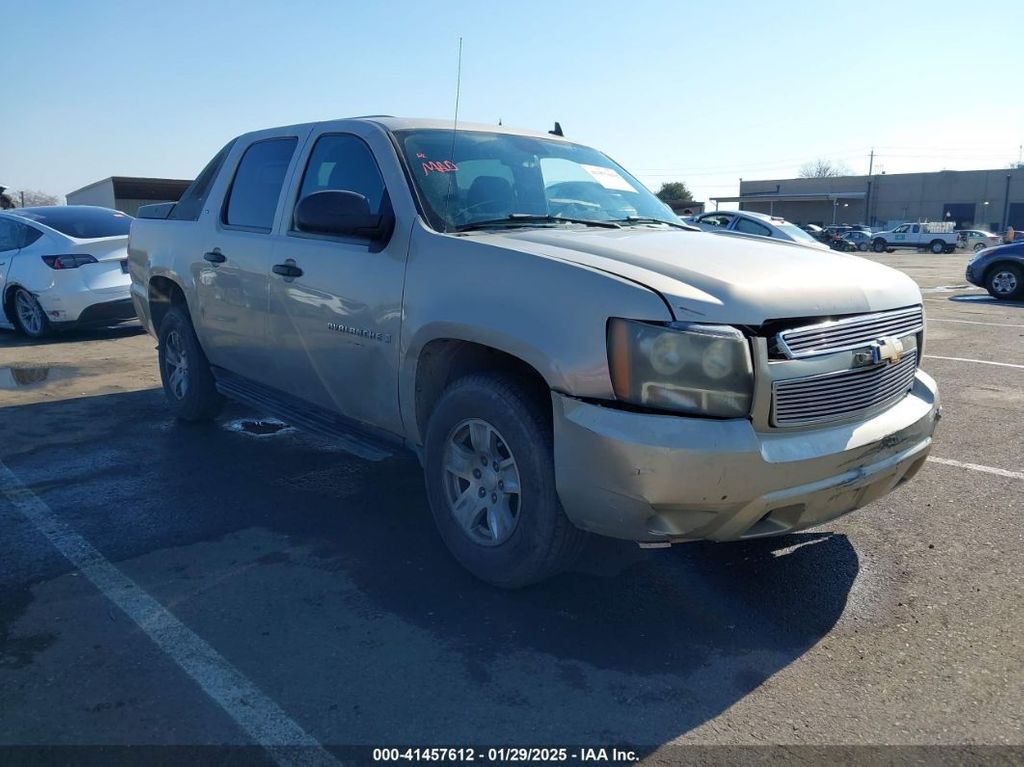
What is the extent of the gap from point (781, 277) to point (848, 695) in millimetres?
1483

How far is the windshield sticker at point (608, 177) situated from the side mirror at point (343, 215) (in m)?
1.40

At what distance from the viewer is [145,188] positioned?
31875 millimetres

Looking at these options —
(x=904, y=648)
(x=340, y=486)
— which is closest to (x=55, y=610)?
(x=340, y=486)

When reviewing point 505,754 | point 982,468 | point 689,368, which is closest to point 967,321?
point 982,468

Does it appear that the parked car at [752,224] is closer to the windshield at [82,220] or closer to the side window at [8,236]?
the windshield at [82,220]

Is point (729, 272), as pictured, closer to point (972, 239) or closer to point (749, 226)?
point (749, 226)

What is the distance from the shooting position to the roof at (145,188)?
30.7m

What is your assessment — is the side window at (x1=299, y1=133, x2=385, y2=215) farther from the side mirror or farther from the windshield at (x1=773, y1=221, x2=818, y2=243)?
the windshield at (x1=773, y1=221, x2=818, y2=243)

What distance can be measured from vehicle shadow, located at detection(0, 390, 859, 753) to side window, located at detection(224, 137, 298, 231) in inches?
61.4

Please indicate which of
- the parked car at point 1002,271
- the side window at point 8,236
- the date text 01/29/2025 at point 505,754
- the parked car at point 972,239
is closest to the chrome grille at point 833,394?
the date text 01/29/2025 at point 505,754

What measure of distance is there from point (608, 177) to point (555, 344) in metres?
2.11

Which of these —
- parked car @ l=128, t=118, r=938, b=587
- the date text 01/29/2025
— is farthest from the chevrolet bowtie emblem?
the date text 01/29/2025

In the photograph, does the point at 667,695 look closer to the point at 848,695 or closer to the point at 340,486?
the point at 848,695

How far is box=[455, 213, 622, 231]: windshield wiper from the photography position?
12.7 feet
